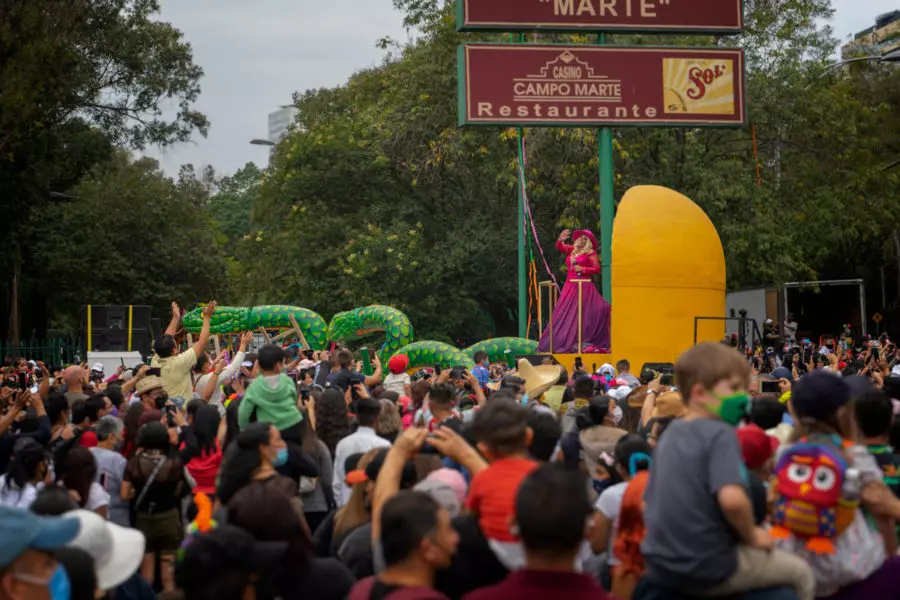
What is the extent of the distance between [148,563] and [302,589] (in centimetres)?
333

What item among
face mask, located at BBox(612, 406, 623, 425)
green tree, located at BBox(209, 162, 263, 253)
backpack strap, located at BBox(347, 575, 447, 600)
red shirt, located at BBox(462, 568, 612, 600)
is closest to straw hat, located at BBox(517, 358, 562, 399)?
face mask, located at BBox(612, 406, 623, 425)

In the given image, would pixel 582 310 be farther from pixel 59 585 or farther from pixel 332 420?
pixel 59 585

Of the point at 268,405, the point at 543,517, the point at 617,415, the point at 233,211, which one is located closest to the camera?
the point at 543,517

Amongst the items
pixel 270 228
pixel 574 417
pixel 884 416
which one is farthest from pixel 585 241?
pixel 270 228

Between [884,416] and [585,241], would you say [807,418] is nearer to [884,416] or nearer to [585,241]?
[884,416]

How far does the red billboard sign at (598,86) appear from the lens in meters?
23.4

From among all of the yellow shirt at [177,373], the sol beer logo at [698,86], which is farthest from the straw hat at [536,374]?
the sol beer logo at [698,86]

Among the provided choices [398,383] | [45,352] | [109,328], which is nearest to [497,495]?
[398,383]

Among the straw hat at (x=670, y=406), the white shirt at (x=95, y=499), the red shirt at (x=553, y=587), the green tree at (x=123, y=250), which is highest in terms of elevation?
Answer: the green tree at (x=123, y=250)

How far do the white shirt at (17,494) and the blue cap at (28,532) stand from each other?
2324mm

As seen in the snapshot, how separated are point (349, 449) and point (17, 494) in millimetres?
1808

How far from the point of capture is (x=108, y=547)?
4.73 m

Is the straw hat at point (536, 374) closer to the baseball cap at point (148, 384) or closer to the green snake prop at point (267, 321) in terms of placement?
the baseball cap at point (148, 384)

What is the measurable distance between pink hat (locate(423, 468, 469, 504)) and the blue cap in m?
1.44
